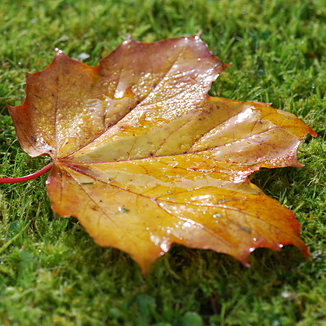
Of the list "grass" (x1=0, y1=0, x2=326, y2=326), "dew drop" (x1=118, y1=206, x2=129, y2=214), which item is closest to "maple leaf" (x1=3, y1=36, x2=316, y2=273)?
"dew drop" (x1=118, y1=206, x2=129, y2=214)

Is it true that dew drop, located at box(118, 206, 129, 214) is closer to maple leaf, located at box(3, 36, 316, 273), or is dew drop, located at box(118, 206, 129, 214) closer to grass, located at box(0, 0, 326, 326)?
maple leaf, located at box(3, 36, 316, 273)

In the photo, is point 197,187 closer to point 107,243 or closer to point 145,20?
point 107,243

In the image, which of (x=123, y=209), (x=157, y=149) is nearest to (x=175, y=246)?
(x=123, y=209)

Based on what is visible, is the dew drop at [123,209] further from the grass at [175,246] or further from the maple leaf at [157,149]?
the grass at [175,246]

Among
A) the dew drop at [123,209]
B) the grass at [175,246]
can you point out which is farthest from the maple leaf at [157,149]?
the grass at [175,246]

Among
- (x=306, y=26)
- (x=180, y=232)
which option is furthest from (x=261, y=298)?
(x=306, y=26)
